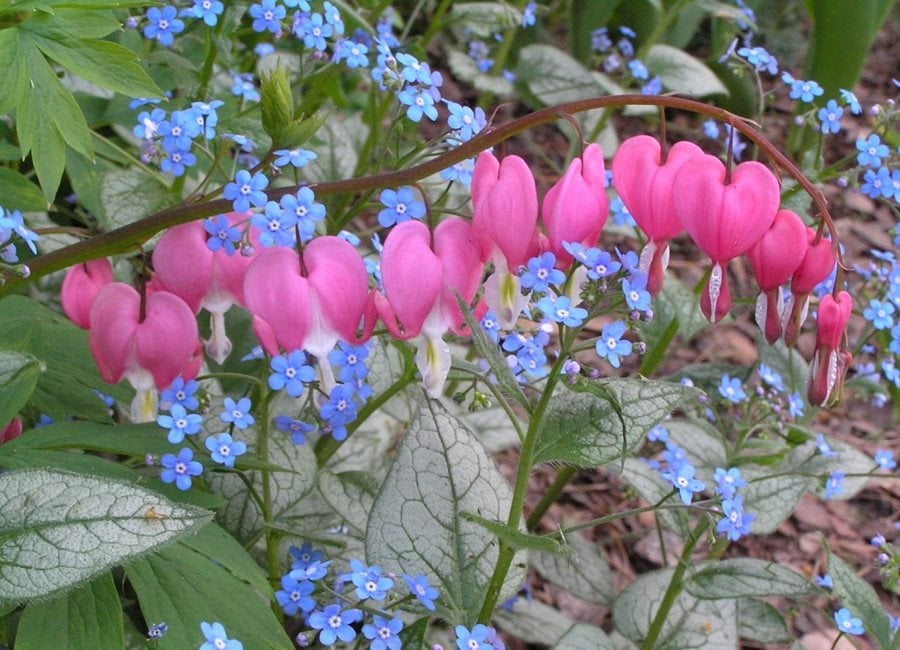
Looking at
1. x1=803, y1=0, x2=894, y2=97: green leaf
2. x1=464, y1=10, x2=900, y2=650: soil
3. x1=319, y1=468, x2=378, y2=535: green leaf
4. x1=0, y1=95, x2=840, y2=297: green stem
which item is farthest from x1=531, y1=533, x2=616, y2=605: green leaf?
x1=803, y1=0, x2=894, y2=97: green leaf

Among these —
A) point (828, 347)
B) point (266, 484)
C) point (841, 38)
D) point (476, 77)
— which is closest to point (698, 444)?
point (828, 347)

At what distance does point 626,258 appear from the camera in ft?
5.02

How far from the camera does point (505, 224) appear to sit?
5.21 feet

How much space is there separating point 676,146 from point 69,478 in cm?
93

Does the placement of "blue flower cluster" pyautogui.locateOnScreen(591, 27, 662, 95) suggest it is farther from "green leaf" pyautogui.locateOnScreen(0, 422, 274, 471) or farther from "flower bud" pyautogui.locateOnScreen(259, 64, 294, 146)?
"green leaf" pyautogui.locateOnScreen(0, 422, 274, 471)

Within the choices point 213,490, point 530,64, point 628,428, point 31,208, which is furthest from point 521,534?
point 530,64

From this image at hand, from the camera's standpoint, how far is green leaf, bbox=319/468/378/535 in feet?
6.56

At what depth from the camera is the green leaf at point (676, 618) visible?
2.13m

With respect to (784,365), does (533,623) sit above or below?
below

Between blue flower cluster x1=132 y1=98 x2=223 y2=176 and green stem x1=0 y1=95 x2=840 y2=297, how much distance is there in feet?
0.59

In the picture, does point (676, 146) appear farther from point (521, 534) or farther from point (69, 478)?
point (69, 478)

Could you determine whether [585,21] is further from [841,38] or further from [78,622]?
[78,622]

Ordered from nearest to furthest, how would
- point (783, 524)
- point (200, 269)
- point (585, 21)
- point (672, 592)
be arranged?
point (200, 269), point (672, 592), point (783, 524), point (585, 21)

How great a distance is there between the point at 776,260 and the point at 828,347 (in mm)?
135
